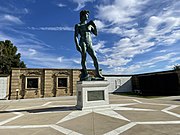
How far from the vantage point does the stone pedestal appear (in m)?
7.30

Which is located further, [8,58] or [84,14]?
[8,58]

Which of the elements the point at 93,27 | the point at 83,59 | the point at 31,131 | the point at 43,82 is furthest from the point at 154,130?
the point at 43,82

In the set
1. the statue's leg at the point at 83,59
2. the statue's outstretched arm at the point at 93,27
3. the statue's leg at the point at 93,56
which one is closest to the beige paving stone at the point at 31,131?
the statue's leg at the point at 83,59

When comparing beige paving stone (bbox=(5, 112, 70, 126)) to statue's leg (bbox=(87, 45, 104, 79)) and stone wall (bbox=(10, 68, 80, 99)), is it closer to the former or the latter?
statue's leg (bbox=(87, 45, 104, 79))

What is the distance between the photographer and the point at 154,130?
404 cm

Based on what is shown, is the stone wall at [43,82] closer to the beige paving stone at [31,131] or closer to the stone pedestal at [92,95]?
the stone pedestal at [92,95]

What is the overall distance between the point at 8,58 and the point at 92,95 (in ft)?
95.3

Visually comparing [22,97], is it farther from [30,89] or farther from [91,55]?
[91,55]

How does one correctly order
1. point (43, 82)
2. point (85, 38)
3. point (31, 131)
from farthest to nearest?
point (43, 82), point (85, 38), point (31, 131)

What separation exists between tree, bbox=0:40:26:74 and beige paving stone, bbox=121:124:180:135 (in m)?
31.0

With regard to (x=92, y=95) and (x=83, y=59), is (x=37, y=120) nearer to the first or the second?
(x=92, y=95)

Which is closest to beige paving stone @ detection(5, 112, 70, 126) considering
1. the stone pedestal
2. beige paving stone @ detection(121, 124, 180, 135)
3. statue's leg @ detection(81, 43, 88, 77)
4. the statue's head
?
the stone pedestal

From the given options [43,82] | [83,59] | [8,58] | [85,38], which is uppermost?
[8,58]

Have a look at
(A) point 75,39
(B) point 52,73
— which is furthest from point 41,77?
(A) point 75,39
